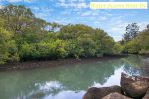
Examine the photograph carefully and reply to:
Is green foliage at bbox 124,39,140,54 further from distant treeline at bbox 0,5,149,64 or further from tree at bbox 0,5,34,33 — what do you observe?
tree at bbox 0,5,34,33

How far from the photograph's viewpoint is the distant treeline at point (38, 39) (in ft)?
112

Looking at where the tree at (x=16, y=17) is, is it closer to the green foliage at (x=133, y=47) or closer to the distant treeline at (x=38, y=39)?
the distant treeline at (x=38, y=39)

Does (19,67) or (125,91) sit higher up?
(125,91)

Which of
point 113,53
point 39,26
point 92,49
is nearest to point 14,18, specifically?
point 39,26

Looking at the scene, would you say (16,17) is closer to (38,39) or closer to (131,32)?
(38,39)

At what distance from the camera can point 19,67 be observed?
32938mm

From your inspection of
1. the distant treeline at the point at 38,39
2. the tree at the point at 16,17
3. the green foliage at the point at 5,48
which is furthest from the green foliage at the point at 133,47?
the green foliage at the point at 5,48

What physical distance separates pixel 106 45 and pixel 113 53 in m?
3.88

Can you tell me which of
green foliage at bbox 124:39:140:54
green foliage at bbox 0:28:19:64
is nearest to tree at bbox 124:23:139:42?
green foliage at bbox 124:39:140:54

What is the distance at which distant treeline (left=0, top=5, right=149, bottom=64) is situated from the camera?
34.3m

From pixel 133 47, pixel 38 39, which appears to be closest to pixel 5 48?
pixel 38 39

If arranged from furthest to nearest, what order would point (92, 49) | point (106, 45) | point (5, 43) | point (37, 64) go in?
point (106, 45) → point (92, 49) → point (37, 64) → point (5, 43)

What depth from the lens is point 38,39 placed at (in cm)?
4109

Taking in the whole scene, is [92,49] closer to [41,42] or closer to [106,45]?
[106,45]
